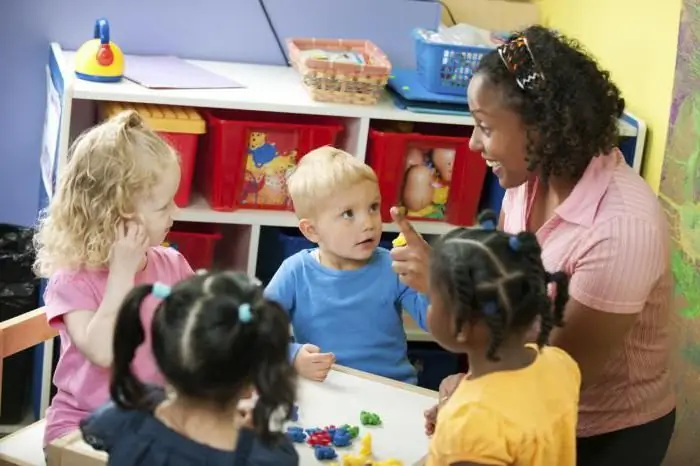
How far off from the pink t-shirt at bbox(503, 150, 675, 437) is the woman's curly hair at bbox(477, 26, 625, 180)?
0.05m

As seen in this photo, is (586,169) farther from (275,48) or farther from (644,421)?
(275,48)

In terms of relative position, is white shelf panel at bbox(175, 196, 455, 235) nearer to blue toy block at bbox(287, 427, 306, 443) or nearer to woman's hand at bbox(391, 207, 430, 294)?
woman's hand at bbox(391, 207, 430, 294)

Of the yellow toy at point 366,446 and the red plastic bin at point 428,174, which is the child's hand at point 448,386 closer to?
the yellow toy at point 366,446

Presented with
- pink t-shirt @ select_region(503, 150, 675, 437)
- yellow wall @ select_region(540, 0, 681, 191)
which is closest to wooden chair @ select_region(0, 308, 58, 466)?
pink t-shirt @ select_region(503, 150, 675, 437)

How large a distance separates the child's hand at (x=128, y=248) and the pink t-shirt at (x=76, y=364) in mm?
53

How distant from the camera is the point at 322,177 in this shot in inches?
84.0

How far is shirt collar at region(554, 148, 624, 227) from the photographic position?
5.83 feet

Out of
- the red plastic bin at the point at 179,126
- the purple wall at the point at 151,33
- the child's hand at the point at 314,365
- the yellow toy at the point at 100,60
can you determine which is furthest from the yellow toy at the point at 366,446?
the purple wall at the point at 151,33

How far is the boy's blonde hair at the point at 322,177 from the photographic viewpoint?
83.6 inches

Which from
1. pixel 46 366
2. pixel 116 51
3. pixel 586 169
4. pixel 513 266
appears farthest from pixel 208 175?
pixel 513 266

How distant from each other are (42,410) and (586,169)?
60.2 inches

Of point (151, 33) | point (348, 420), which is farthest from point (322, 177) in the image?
point (151, 33)

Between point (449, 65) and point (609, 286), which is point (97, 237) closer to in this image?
point (609, 286)

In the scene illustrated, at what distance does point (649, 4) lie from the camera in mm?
2609
